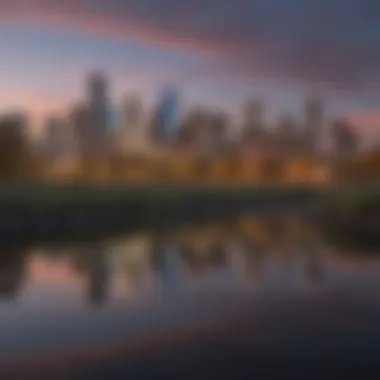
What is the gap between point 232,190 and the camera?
3348 millimetres

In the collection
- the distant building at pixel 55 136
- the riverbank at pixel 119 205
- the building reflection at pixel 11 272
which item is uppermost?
the distant building at pixel 55 136

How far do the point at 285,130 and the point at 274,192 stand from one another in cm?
39

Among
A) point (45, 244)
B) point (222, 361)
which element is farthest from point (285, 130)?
point (45, 244)

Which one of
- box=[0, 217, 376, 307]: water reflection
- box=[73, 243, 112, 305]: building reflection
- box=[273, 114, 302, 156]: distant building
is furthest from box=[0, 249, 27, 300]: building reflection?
box=[273, 114, 302, 156]: distant building

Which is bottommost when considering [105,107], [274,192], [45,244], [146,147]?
[45,244]

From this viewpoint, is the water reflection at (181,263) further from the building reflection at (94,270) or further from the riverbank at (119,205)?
the riverbank at (119,205)

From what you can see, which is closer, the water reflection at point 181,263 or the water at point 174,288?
the water at point 174,288

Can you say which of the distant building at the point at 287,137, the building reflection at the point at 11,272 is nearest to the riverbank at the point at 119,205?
the distant building at the point at 287,137

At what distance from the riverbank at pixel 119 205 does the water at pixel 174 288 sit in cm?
24

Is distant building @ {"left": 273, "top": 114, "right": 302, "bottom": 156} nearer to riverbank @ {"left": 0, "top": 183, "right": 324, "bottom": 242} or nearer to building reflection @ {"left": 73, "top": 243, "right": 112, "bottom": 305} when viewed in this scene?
riverbank @ {"left": 0, "top": 183, "right": 324, "bottom": 242}

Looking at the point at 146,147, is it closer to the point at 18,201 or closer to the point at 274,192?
the point at 274,192

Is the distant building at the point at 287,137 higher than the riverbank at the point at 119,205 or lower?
higher

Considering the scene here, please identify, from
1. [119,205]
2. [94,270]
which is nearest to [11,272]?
[94,270]

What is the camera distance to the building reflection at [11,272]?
9.74ft
